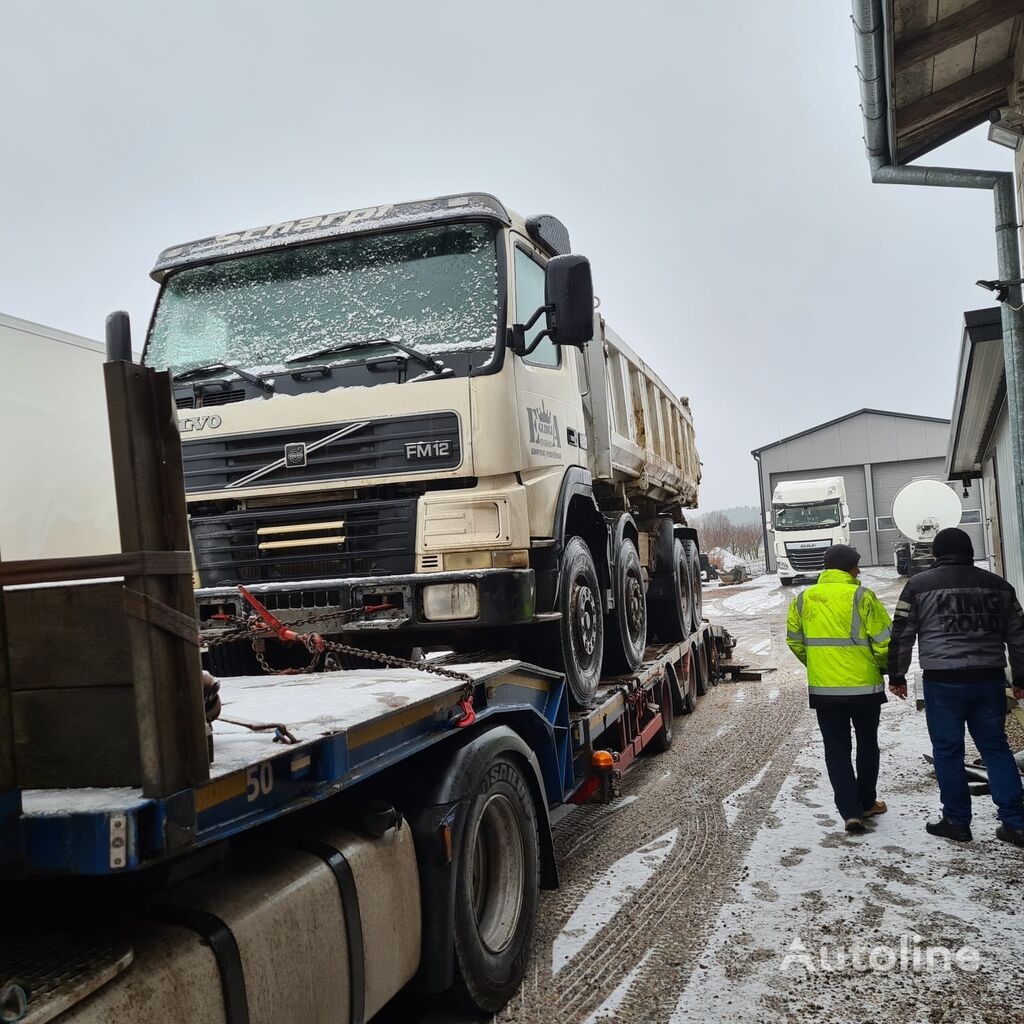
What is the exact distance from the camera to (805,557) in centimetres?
2934

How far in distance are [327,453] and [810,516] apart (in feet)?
89.0

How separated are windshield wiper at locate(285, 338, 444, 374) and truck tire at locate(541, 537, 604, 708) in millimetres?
1328

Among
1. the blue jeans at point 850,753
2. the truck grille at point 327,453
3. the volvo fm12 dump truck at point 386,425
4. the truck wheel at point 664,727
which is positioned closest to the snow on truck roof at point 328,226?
the volvo fm12 dump truck at point 386,425

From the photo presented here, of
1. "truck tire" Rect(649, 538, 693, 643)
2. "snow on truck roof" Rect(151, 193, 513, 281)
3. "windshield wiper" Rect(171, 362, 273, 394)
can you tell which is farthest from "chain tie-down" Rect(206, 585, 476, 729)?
"truck tire" Rect(649, 538, 693, 643)

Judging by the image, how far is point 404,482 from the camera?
15.3 feet

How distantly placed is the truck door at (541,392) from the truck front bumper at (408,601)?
0.73 meters

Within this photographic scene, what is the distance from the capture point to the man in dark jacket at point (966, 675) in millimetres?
5105

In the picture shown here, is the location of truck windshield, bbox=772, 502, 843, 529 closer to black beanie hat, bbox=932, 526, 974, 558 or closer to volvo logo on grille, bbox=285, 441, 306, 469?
black beanie hat, bbox=932, 526, 974, 558

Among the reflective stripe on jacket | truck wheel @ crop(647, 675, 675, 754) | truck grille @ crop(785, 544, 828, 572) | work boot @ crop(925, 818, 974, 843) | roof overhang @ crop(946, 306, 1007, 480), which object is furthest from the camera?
truck grille @ crop(785, 544, 828, 572)

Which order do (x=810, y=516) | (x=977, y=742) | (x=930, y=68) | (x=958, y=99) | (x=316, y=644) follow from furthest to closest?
(x=810, y=516) → (x=958, y=99) → (x=930, y=68) → (x=977, y=742) → (x=316, y=644)

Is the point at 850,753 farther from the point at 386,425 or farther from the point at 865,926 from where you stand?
the point at 386,425

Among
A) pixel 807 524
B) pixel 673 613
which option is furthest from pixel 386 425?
pixel 807 524

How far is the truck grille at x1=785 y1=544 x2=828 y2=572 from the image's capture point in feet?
95.6

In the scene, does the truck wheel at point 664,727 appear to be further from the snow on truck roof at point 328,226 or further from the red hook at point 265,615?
the snow on truck roof at point 328,226
